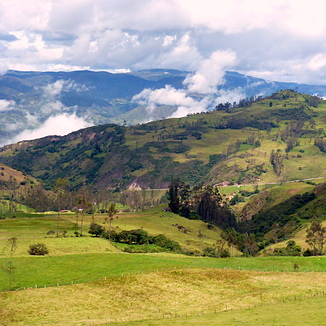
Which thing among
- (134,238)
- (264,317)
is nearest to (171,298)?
(264,317)

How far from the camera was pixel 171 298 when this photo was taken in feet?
242

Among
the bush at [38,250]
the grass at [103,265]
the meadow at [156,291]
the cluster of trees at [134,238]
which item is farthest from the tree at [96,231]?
the bush at [38,250]

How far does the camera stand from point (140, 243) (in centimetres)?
15938

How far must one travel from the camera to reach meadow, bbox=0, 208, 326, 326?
61.6m

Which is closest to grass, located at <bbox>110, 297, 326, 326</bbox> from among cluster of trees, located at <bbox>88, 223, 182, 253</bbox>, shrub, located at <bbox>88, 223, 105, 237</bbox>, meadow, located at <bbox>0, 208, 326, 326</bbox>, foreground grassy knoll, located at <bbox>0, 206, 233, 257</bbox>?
meadow, located at <bbox>0, 208, 326, 326</bbox>

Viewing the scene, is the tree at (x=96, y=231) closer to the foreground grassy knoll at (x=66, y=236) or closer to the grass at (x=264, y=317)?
the foreground grassy knoll at (x=66, y=236)

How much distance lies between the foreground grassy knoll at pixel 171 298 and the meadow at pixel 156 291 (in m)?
0.15

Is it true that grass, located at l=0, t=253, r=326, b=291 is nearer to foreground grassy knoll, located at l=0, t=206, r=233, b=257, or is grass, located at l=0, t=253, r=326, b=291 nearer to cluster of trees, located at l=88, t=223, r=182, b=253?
foreground grassy knoll, located at l=0, t=206, r=233, b=257

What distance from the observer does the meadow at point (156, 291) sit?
61594mm

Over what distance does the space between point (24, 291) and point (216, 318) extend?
3829 cm

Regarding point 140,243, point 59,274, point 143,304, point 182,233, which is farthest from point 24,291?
point 182,233

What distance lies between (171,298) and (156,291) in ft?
16.1

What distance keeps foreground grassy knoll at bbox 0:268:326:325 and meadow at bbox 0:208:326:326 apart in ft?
0.48

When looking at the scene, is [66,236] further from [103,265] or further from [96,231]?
[103,265]
